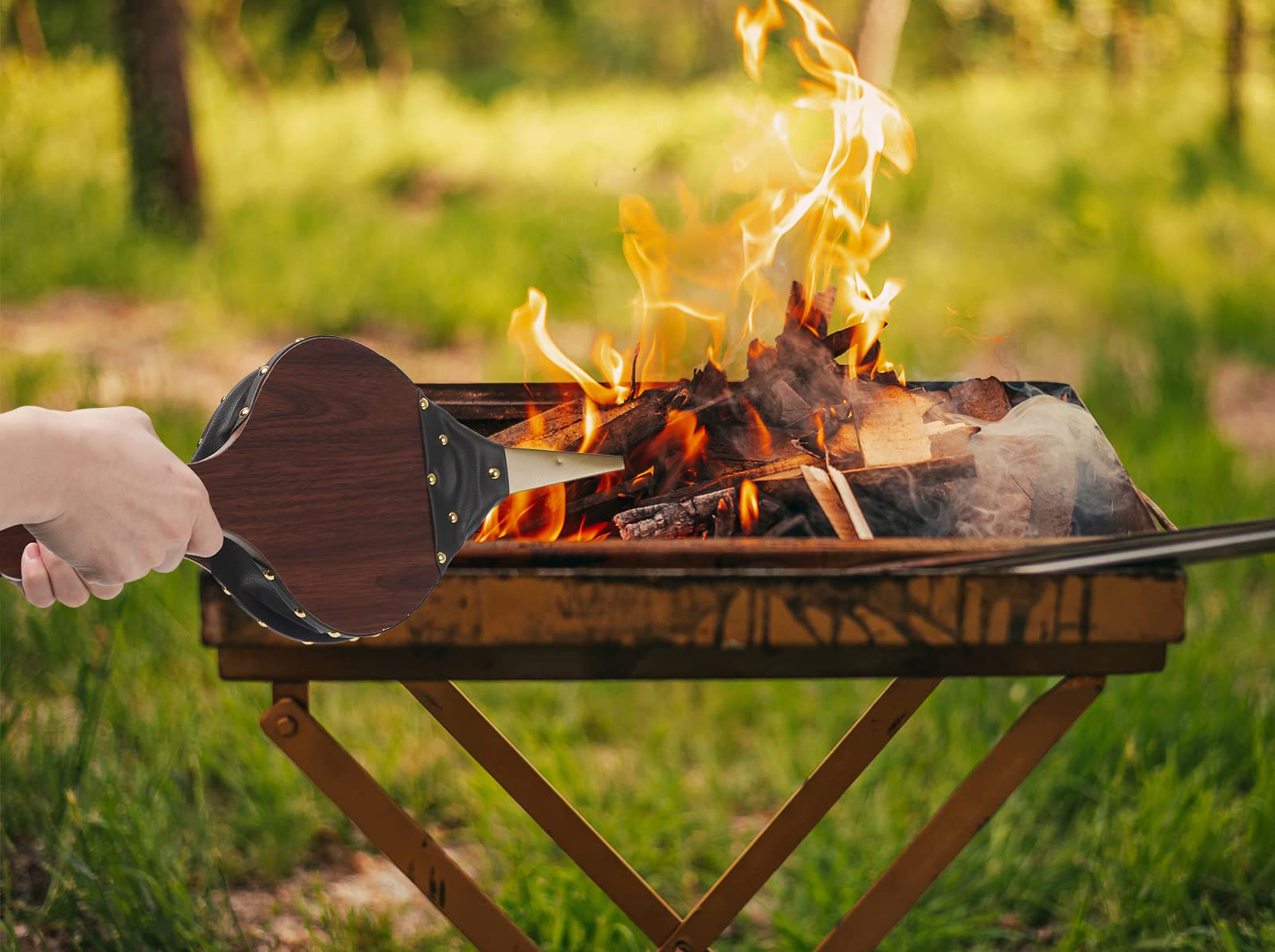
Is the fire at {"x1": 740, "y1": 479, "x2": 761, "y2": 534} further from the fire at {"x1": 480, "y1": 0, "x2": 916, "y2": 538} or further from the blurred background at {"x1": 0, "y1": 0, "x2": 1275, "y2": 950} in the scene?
the blurred background at {"x1": 0, "y1": 0, "x2": 1275, "y2": 950}

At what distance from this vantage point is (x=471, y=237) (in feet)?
24.0

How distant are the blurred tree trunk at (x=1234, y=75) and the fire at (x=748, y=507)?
29.0ft

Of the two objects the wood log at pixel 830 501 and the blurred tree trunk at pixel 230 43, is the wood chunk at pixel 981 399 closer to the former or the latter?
the wood log at pixel 830 501

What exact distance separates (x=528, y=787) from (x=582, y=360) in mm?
4098

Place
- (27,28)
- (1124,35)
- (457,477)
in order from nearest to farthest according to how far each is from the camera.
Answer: (457,477) → (27,28) → (1124,35)

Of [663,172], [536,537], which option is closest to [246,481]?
[536,537]

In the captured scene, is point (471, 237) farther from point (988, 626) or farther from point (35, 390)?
point (988, 626)

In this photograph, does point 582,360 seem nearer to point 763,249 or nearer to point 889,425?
point 763,249

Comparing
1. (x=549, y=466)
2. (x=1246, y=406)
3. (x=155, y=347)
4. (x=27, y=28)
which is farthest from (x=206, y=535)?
(x=27, y=28)

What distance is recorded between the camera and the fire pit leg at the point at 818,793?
5.97 ft

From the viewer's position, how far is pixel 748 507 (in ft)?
5.69

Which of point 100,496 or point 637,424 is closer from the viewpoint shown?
point 100,496

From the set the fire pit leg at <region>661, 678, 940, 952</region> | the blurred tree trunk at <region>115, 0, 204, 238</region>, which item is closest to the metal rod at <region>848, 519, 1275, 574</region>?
the fire pit leg at <region>661, 678, 940, 952</region>

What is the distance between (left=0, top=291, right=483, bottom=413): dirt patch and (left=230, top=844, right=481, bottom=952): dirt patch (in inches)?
115
